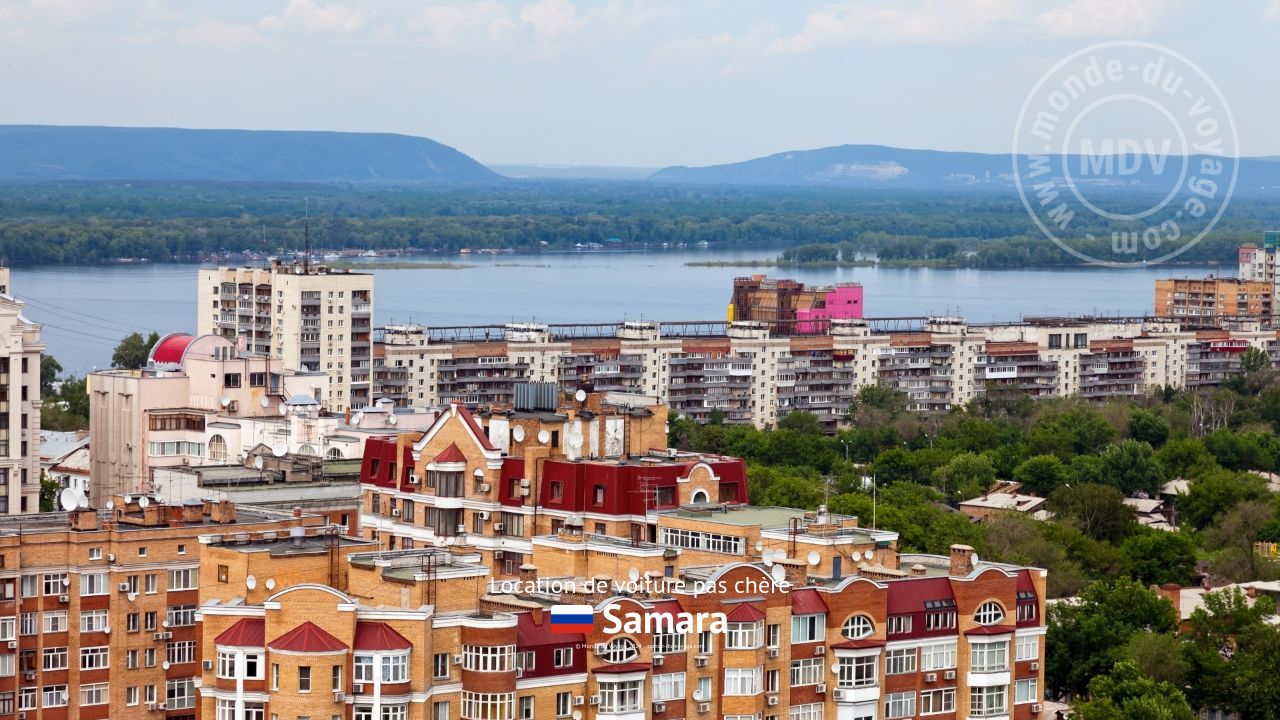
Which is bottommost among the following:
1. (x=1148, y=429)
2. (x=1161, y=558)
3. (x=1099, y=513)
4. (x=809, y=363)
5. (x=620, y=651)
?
(x=1161, y=558)

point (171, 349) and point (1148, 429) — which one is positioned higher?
point (171, 349)

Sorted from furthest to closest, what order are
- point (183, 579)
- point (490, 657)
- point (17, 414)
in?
point (17, 414), point (183, 579), point (490, 657)

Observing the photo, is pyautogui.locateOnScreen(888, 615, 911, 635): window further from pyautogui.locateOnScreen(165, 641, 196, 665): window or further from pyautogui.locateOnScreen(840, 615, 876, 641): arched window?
pyautogui.locateOnScreen(165, 641, 196, 665): window

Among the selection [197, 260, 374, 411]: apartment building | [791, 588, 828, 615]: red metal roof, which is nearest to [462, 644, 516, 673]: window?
[791, 588, 828, 615]: red metal roof

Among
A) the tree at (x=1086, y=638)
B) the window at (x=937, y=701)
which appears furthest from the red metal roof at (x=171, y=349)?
the window at (x=937, y=701)

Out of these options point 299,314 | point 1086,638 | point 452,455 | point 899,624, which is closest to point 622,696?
point 899,624

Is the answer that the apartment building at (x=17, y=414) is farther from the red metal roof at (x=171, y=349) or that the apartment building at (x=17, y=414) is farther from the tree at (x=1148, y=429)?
the tree at (x=1148, y=429)

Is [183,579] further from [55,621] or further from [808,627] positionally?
[808,627]
